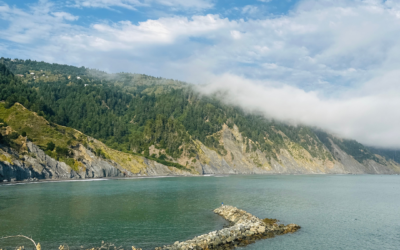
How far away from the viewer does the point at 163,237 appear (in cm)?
3919

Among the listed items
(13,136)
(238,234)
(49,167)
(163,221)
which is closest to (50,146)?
(49,167)

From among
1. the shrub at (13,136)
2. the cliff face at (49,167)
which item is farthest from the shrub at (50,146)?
the shrub at (13,136)

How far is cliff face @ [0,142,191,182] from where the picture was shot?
338ft

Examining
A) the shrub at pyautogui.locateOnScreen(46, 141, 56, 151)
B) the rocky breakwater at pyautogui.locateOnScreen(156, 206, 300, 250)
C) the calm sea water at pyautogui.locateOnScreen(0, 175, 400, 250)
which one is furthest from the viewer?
the shrub at pyautogui.locateOnScreen(46, 141, 56, 151)

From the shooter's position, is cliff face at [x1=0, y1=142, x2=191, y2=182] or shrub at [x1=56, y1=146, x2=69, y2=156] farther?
shrub at [x1=56, y1=146, x2=69, y2=156]

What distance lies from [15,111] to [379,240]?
493 ft

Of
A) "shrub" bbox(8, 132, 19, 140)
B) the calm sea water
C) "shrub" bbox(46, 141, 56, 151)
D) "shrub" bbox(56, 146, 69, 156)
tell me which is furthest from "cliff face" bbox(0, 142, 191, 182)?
the calm sea water

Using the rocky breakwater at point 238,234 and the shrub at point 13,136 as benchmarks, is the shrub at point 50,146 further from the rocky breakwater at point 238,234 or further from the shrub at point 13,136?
the rocky breakwater at point 238,234

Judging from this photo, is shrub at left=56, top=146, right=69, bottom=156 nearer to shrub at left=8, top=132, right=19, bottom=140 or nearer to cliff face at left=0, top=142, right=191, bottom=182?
cliff face at left=0, top=142, right=191, bottom=182

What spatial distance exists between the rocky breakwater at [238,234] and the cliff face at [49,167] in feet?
290

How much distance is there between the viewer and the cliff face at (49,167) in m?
103

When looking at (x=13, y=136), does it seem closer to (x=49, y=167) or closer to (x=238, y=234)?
(x=49, y=167)

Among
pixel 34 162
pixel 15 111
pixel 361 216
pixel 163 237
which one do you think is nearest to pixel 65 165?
pixel 34 162

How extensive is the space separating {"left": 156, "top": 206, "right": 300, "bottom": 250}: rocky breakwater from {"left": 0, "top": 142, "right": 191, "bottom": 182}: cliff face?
8843cm
